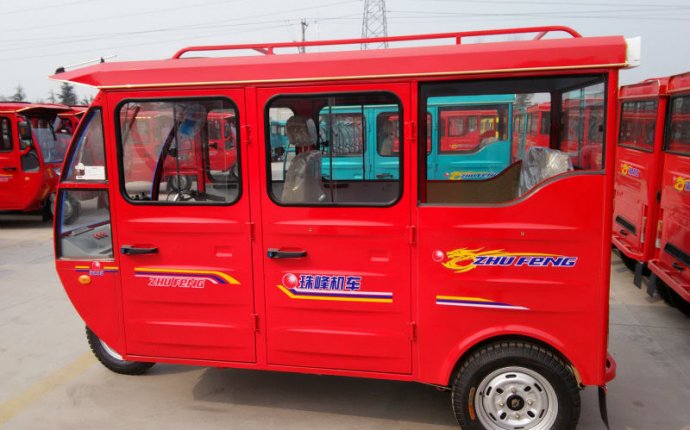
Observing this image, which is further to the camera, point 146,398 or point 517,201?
point 146,398

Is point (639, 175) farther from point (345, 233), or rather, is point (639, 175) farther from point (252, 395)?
point (252, 395)

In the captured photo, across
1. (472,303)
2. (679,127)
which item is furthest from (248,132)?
(679,127)

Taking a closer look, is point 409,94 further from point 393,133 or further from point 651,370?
point 651,370

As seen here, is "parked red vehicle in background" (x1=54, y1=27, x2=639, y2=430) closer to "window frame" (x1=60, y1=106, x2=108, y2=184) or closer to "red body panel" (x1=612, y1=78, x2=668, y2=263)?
"window frame" (x1=60, y1=106, x2=108, y2=184)

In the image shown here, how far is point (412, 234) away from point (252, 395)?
1891 mm

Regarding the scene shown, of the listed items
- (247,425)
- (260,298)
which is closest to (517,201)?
(260,298)

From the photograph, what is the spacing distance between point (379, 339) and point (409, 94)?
5.08 ft

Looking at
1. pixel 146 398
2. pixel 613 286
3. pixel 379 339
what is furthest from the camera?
pixel 613 286

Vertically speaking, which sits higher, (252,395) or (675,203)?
(675,203)

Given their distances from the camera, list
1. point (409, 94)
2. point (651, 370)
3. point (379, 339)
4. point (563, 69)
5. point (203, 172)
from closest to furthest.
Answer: point (563, 69) → point (409, 94) → point (379, 339) → point (203, 172) → point (651, 370)

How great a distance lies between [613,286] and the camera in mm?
7008

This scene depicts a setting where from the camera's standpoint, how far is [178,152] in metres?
3.81

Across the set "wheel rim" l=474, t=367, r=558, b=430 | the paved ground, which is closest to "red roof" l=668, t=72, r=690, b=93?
the paved ground

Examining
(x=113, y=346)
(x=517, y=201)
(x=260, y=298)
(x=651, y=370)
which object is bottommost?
(x=651, y=370)
